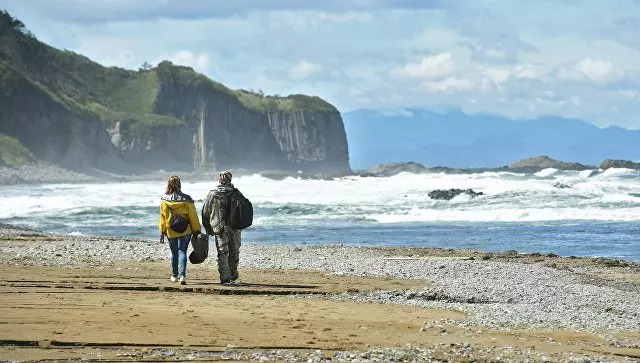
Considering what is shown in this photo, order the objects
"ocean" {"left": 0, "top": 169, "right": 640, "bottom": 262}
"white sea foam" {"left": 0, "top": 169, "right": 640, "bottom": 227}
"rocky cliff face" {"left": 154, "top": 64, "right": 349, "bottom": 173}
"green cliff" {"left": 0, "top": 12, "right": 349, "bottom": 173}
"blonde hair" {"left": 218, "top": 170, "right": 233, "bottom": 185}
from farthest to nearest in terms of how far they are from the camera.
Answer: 1. "rocky cliff face" {"left": 154, "top": 64, "right": 349, "bottom": 173}
2. "green cliff" {"left": 0, "top": 12, "right": 349, "bottom": 173}
3. "white sea foam" {"left": 0, "top": 169, "right": 640, "bottom": 227}
4. "ocean" {"left": 0, "top": 169, "right": 640, "bottom": 262}
5. "blonde hair" {"left": 218, "top": 170, "right": 233, "bottom": 185}

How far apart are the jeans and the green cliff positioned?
12190 centimetres

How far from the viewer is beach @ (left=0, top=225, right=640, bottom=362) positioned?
10844 mm

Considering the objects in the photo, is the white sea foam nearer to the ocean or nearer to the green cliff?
the ocean

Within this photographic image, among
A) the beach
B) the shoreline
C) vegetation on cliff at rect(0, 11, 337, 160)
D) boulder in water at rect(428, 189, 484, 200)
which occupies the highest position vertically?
vegetation on cliff at rect(0, 11, 337, 160)

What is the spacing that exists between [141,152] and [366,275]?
143 meters

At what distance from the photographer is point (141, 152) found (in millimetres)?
159625

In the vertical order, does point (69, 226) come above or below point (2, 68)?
below

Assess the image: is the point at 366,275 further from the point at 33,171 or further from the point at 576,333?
the point at 33,171

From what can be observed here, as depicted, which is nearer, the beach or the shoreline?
the beach

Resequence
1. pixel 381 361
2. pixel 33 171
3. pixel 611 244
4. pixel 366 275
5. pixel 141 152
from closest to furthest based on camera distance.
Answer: pixel 381 361
pixel 366 275
pixel 611 244
pixel 33 171
pixel 141 152

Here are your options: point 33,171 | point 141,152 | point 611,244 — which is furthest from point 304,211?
point 141,152

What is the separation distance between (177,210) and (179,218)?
0.38 ft

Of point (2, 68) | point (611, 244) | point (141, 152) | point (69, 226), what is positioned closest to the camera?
point (611, 244)

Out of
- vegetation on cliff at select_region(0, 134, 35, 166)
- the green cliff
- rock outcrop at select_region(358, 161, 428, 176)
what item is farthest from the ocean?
rock outcrop at select_region(358, 161, 428, 176)
